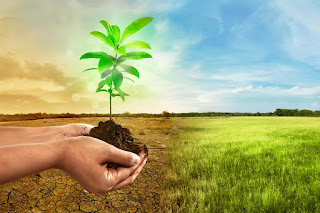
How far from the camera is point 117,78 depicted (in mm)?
1472

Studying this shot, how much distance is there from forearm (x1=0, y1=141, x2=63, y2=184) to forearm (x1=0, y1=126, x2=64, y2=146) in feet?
2.62

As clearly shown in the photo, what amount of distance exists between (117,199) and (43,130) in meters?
1.32

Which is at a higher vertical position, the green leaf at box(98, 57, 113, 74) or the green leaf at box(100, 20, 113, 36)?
the green leaf at box(100, 20, 113, 36)

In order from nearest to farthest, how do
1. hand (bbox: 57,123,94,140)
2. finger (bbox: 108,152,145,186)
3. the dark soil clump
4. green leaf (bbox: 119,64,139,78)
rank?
green leaf (bbox: 119,64,139,78), finger (bbox: 108,152,145,186), the dark soil clump, hand (bbox: 57,123,94,140)

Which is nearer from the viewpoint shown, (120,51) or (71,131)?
(120,51)

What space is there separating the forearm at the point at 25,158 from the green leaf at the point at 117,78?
0.58 m

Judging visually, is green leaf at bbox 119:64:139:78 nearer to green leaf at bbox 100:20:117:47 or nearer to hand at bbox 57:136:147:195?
green leaf at bbox 100:20:117:47

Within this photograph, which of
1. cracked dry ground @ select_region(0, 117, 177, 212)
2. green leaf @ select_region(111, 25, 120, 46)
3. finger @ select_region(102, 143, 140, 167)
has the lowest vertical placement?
cracked dry ground @ select_region(0, 117, 177, 212)

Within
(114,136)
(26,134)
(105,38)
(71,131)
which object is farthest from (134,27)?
(26,134)

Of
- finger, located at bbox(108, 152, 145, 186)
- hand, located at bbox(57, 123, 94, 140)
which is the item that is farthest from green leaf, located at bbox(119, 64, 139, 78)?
hand, located at bbox(57, 123, 94, 140)

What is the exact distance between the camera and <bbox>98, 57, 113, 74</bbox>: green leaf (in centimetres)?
137

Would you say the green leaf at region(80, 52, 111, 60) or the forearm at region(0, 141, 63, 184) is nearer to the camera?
the forearm at region(0, 141, 63, 184)

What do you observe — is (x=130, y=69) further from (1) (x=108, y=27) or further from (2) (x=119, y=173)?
(2) (x=119, y=173)

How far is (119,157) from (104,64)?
72 centimetres
